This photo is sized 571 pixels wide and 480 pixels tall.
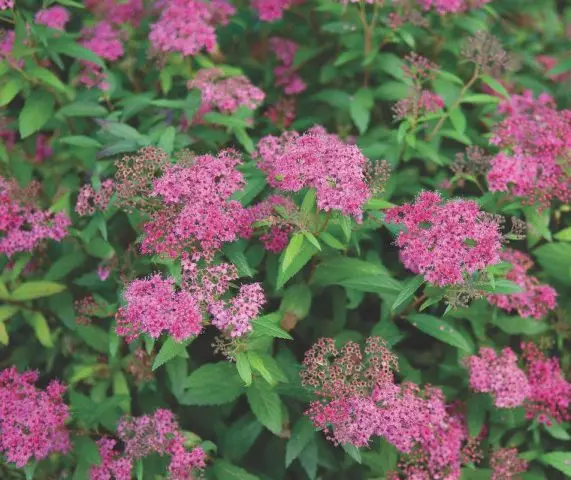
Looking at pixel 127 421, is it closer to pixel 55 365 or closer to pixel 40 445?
pixel 40 445

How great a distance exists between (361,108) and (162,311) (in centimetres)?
217

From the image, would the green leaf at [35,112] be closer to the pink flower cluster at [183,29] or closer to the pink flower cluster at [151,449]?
the pink flower cluster at [183,29]

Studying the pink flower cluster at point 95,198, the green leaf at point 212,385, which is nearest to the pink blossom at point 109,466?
the green leaf at point 212,385

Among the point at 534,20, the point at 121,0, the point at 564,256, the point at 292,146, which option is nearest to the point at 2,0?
the point at 121,0

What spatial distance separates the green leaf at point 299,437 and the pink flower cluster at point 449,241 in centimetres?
108

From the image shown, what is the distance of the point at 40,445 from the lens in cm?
313

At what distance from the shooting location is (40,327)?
3695 mm

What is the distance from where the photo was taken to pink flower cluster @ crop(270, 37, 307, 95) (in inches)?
180

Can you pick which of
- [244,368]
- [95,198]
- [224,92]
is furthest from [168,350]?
[224,92]

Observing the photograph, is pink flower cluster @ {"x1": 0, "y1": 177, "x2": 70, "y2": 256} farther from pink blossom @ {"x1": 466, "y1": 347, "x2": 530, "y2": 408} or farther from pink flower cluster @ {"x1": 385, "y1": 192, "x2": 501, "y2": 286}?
pink blossom @ {"x1": 466, "y1": 347, "x2": 530, "y2": 408}

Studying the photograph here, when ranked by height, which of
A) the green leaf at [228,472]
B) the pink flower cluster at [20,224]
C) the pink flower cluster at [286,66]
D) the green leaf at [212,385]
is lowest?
the green leaf at [228,472]

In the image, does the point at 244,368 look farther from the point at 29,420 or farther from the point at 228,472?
the point at 29,420

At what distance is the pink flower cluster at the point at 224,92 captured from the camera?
3789 mm

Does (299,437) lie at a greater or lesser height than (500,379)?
lesser
